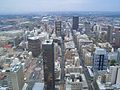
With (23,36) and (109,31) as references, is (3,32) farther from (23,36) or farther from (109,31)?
(109,31)

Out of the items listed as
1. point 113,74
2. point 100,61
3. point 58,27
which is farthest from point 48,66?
point 58,27

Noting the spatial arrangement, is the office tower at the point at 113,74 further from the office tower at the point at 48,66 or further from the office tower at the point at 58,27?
the office tower at the point at 58,27

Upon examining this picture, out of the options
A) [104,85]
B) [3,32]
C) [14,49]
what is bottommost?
[104,85]

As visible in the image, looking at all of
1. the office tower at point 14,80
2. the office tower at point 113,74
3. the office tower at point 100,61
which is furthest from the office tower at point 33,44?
the office tower at point 113,74

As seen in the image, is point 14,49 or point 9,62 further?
point 14,49

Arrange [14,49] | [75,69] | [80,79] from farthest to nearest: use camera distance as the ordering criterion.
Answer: [14,49] < [75,69] < [80,79]

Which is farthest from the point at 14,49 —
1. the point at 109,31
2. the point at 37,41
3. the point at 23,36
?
the point at 109,31

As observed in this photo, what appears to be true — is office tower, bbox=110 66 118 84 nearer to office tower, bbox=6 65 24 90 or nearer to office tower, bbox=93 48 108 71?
office tower, bbox=93 48 108 71

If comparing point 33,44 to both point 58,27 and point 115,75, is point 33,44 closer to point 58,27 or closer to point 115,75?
point 58,27

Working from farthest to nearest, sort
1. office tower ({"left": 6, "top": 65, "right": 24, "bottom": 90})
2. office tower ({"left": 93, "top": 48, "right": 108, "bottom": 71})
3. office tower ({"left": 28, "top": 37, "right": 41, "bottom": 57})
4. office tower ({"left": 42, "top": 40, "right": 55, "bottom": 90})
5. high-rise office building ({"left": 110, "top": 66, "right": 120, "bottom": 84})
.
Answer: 1. office tower ({"left": 28, "top": 37, "right": 41, "bottom": 57})
2. office tower ({"left": 93, "top": 48, "right": 108, "bottom": 71})
3. high-rise office building ({"left": 110, "top": 66, "right": 120, "bottom": 84})
4. office tower ({"left": 42, "top": 40, "right": 55, "bottom": 90})
5. office tower ({"left": 6, "top": 65, "right": 24, "bottom": 90})

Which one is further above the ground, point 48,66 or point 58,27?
point 58,27

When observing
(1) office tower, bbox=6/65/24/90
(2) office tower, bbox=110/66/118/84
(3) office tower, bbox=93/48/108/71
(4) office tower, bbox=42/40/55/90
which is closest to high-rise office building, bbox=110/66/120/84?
(2) office tower, bbox=110/66/118/84
